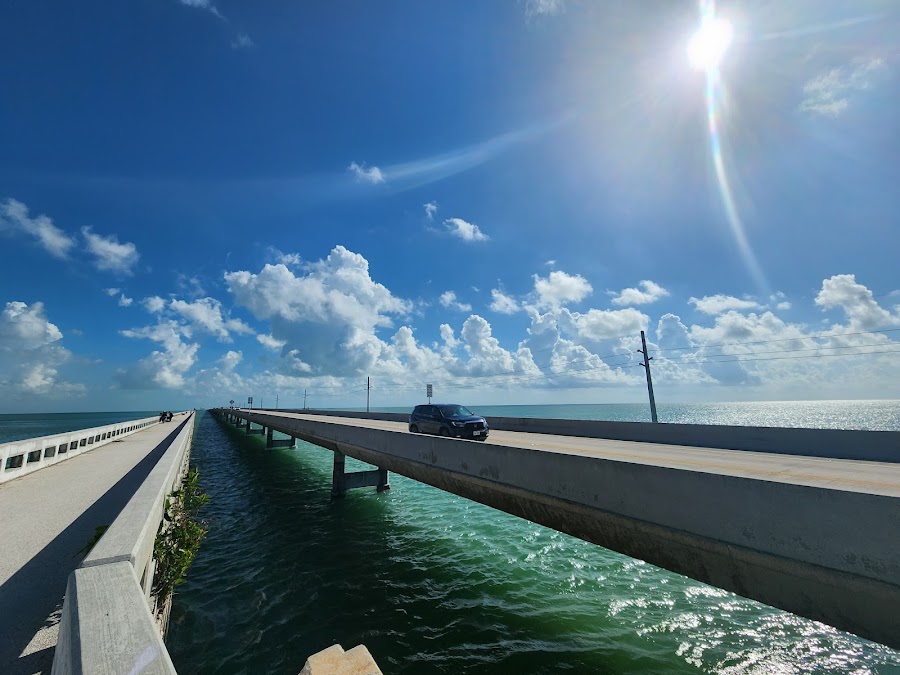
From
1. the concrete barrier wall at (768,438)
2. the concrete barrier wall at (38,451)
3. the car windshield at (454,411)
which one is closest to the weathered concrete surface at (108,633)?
the concrete barrier wall at (38,451)

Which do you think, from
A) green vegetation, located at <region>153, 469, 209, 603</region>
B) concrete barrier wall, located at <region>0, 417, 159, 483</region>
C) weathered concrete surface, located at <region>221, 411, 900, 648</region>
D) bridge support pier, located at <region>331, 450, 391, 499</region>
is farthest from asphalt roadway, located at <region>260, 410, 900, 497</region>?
concrete barrier wall, located at <region>0, 417, 159, 483</region>

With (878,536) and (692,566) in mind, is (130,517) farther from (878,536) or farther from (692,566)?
(878,536)

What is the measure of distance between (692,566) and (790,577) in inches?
48.5

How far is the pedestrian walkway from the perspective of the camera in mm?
4527

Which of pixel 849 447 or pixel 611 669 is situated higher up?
pixel 849 447

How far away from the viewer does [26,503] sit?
10.1 metres

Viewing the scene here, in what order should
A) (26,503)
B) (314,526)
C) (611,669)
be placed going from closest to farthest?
(611,669)
(26,503)
(314,526)

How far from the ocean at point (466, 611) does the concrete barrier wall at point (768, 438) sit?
4.87 meters

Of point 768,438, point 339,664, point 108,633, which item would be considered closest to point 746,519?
point 339,664

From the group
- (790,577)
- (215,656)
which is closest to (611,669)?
(790,577)

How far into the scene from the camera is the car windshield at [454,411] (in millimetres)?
18342

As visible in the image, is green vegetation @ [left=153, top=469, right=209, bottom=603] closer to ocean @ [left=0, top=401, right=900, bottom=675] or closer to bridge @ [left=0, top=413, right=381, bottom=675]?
bridge @ [left=0, top=413, right=381, bottom=675]

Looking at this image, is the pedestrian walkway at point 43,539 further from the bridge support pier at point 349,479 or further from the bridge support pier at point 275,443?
the bridge support pier at point 275,443

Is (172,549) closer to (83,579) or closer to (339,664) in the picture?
(83,579)
